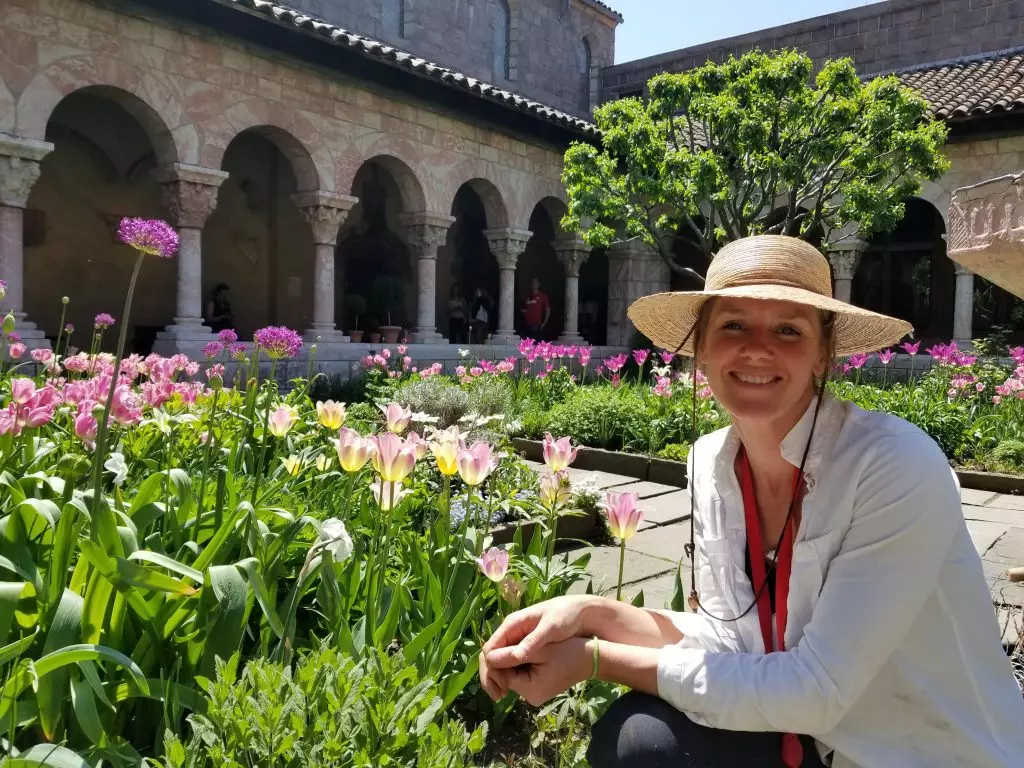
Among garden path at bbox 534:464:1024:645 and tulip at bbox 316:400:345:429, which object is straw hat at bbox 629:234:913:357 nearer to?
tulip at bbox 316:400:345:429

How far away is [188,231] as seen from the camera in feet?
28.2

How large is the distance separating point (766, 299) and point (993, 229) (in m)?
0.79

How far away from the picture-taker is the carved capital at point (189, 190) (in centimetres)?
833

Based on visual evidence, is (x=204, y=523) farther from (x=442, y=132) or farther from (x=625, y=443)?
(x=442, y=132)

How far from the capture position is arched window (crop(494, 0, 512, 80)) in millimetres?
Result: 16453

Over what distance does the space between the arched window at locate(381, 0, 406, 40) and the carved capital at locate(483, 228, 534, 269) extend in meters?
4.87

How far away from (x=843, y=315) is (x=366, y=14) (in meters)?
14.2

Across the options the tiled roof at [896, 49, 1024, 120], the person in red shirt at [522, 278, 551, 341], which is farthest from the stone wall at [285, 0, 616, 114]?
the tiled roof at [896, 49, 1024, 120]

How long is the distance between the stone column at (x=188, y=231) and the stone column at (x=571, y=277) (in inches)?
260

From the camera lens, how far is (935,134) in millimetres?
9023

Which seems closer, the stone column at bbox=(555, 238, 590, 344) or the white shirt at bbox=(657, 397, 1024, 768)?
the white shirt at bbox=(657, 397, 1024, 768)

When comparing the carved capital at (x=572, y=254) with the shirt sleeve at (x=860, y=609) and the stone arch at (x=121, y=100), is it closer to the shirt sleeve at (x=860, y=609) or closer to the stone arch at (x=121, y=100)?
the stone arch at (x=121, y=100)

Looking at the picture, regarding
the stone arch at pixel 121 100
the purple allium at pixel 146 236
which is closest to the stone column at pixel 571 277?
the stone arch at pixel 121 100

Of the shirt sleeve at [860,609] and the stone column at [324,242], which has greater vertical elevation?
the stone column at [324,242]
